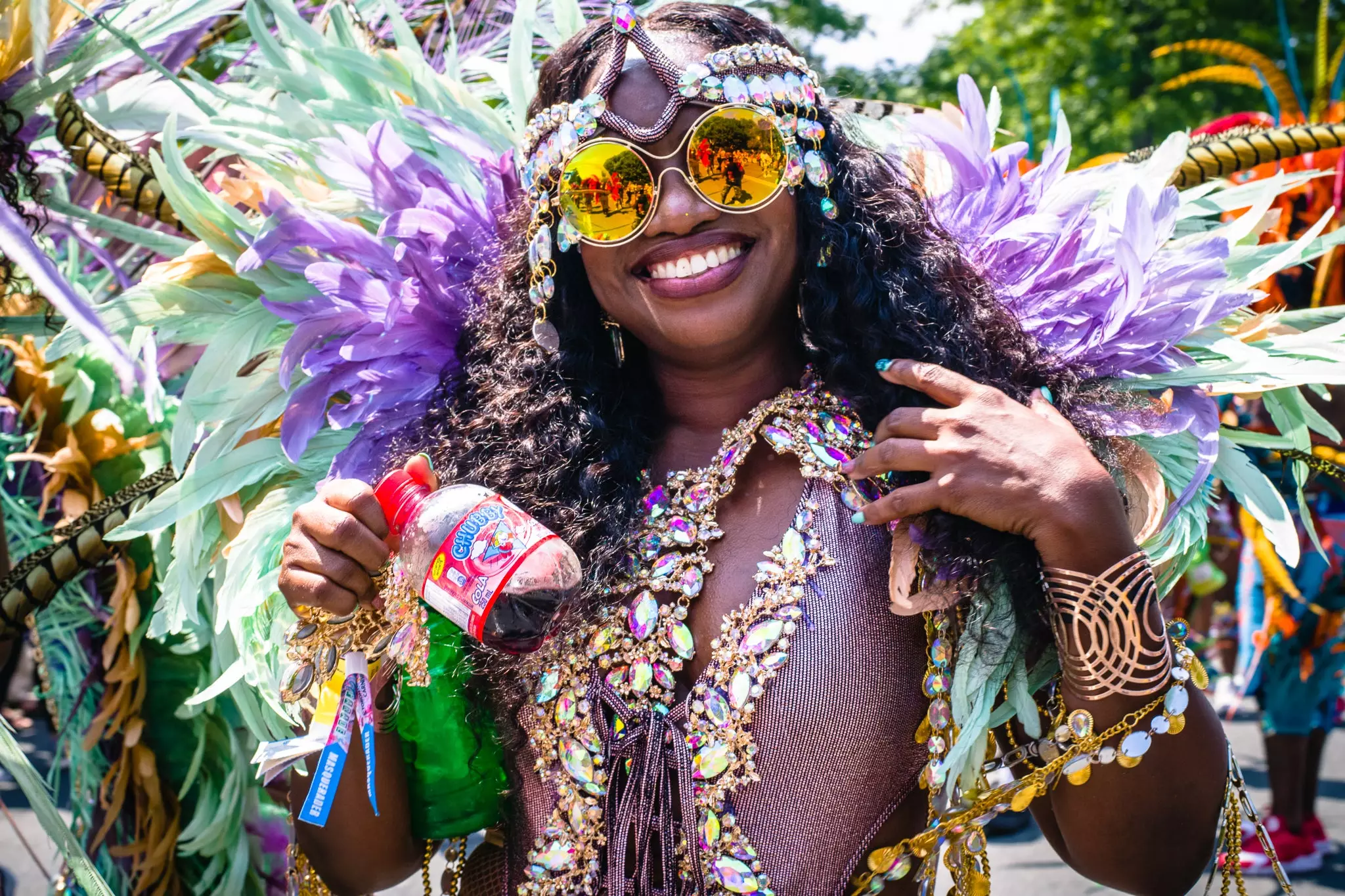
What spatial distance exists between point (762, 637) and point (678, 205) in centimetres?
60

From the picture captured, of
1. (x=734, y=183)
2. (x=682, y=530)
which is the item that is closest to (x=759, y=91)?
(x=734, y=183)

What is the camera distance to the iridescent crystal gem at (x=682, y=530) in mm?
Result: 1851

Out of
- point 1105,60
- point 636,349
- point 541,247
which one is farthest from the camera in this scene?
point 1105,60

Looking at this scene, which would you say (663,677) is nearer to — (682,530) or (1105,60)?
(682,530)

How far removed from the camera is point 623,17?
1.88 metres

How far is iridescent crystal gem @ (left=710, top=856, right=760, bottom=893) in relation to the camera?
170cm

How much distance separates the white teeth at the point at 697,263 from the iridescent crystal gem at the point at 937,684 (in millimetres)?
630

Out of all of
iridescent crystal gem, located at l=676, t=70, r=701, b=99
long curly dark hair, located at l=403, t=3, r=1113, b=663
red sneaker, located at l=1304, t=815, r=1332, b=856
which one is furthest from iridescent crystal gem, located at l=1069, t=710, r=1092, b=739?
red sneaker, located at l=1304, t=815, r=1332, b=856

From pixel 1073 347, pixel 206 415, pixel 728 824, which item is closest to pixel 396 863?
pixel 728 824

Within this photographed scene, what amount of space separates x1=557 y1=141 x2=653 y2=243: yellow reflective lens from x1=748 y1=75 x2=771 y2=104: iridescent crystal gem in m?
0.19

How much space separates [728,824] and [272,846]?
140cm

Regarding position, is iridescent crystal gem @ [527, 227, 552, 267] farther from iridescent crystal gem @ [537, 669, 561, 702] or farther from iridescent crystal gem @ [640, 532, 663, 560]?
iridescent crystal gem @ [537, 669, 561, 702]

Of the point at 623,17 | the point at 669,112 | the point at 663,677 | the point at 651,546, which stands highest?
the point at 623,17

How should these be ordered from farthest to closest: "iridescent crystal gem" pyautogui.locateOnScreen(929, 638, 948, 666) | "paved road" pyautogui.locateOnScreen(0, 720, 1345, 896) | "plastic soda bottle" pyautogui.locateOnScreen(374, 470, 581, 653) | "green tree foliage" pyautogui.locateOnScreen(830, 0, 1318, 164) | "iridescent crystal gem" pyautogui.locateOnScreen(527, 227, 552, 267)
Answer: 1. "green tree foliage" pyautogui.locateOnScreen(830, 0, 1318, 164)
2. "paved road" pyautogui.locateOnScreen(0, 720, 1345, 896)
3. "iridescent crystal gem" pyautogui.locateOnScreen(527, 227, 552, 267)
4. "iridescent crystal gem" pyautogui.locateOnScreen(929, 638, 948, 666)
5. "plastic soda bottle" pyautogui.locateOnScreen(374, 470, 581, 653)
